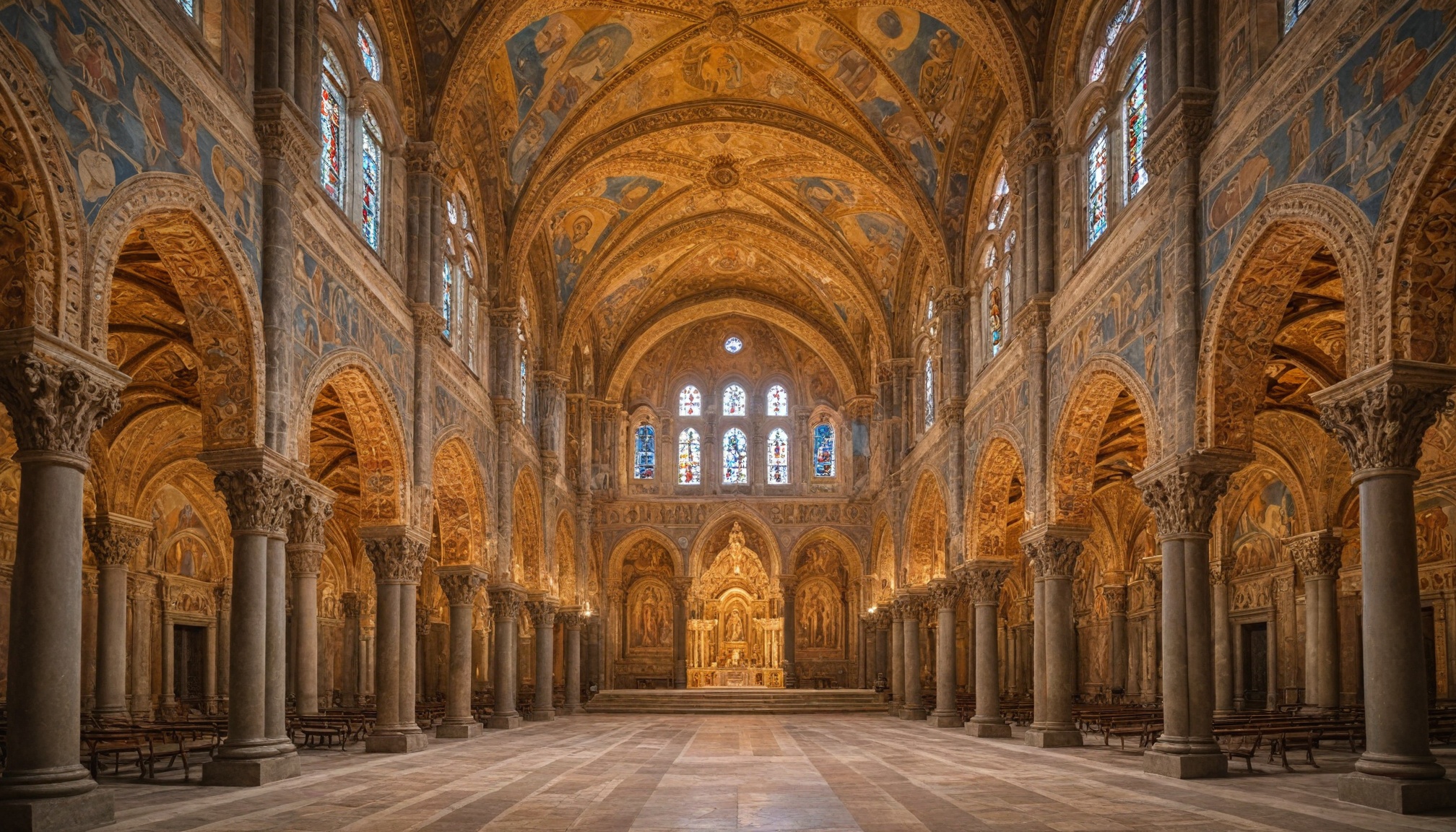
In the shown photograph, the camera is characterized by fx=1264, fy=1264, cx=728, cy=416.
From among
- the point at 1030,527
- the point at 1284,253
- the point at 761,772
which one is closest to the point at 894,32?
the point at 1030,527

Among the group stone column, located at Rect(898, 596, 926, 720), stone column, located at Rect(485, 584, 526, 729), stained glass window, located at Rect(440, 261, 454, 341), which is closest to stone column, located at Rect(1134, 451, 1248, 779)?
stained glass window, located at Rect(440, 261, 454, 341)

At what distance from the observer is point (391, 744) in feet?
78.2

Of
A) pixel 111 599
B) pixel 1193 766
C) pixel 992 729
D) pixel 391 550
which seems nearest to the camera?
pixel 1193 766

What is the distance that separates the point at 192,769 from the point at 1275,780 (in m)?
15.6

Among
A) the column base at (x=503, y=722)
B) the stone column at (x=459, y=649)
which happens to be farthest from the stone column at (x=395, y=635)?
the column base at (x=503, y=722)

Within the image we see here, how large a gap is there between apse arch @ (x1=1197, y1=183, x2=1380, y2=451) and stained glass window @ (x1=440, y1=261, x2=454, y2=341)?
55.0 ft

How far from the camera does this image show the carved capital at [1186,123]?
17562 mm

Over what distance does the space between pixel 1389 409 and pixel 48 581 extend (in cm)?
1358

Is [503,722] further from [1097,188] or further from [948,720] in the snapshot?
[1097,188]

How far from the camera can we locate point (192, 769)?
1922 cm

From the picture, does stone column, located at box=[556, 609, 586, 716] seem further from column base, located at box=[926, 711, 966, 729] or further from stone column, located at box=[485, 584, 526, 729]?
column base, located at box=[926, 711, 966, 729]

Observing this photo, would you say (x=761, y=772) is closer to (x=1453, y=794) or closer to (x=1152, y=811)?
(x=1152, y=811)

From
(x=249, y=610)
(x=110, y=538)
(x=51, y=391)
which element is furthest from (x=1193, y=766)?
(x=110, y=538)

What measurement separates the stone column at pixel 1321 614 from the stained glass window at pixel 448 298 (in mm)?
20317
